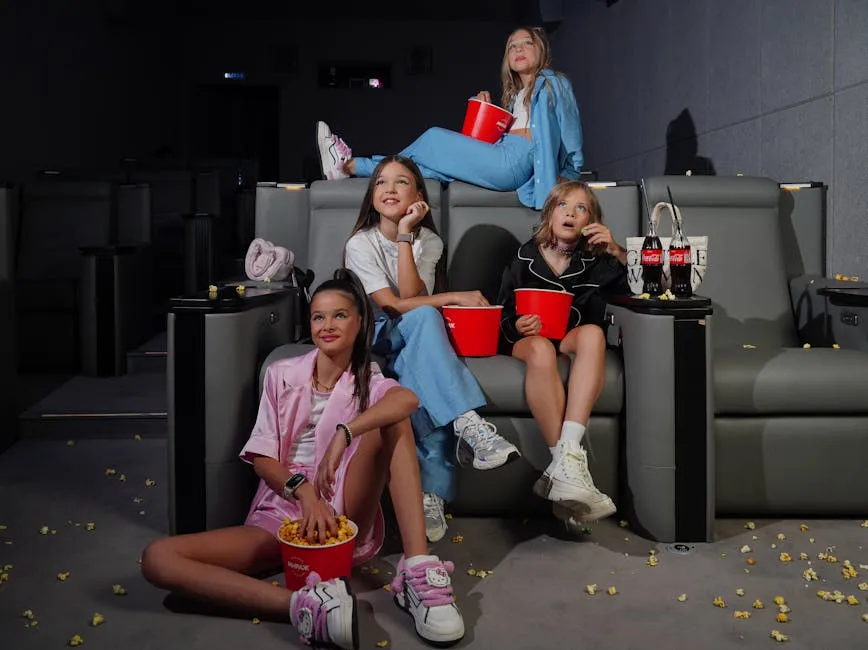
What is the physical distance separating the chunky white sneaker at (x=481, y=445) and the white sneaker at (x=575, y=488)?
0.10 m

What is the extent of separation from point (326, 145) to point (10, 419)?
4.79 ft

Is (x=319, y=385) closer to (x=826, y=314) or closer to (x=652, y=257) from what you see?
(x=652, y=257)

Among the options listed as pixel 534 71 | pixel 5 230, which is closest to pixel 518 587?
pixel 534 71

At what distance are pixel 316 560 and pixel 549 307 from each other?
97 cm

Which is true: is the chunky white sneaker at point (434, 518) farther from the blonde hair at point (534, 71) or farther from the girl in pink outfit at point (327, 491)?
the blonde hair at point (534, 71)

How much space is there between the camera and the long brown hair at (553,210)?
2514 millimetres

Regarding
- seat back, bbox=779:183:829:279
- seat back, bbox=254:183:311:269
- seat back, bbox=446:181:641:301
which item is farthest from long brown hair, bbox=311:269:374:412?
seat back, bbox=779:183:829:279

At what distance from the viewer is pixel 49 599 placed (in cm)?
181

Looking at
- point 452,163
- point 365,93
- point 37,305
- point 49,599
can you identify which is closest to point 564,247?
point 452,163

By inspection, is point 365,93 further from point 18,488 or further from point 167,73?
point 18,488

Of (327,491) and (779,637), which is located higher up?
(327,491)

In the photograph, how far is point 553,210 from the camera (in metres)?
2.54

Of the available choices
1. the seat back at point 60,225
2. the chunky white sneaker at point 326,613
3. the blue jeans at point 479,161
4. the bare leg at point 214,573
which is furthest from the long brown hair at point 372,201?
the seat back at point 60,225

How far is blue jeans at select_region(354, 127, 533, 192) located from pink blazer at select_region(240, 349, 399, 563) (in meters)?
1.15
